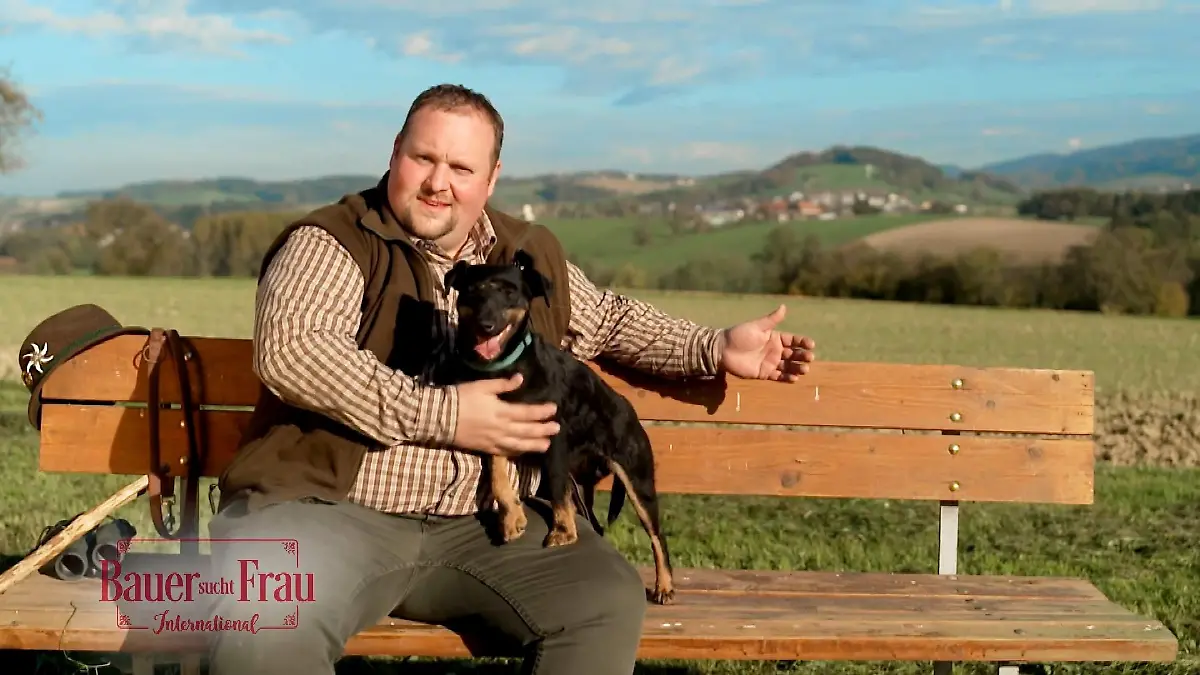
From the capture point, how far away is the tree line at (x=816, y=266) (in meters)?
46.3

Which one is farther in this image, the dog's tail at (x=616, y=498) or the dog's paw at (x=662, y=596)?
the dog's tail at (x=616, y=498)

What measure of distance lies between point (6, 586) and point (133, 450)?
706 millimetres

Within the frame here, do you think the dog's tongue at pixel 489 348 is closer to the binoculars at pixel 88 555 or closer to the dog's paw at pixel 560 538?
the dog's paw at pixel 560 538

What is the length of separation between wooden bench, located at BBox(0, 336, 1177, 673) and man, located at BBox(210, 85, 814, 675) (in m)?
0.39

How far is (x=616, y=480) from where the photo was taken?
423 centimetres

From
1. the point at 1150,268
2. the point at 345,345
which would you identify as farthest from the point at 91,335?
the point at 1150,268

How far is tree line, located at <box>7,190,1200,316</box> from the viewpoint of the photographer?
4628 cm

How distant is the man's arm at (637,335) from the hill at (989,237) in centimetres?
4774

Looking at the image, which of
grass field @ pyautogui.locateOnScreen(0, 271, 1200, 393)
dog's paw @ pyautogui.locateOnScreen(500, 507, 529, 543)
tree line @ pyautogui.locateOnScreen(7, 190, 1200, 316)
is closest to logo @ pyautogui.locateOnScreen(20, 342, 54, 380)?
dog's paw @ pyautogui.locateOnScreen(500, 507, 529, 543)

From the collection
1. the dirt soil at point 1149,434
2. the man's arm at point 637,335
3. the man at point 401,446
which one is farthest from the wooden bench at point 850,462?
the dirt soil at point 1149,434

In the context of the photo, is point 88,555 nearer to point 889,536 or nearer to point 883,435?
point 883,435

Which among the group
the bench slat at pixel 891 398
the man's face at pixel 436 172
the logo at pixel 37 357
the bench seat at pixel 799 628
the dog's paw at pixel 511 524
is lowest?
the bench seat at pixel 799 628

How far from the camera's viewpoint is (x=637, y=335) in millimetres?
4277

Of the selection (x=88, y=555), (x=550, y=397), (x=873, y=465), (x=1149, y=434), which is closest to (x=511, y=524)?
(x=550, y=397)
